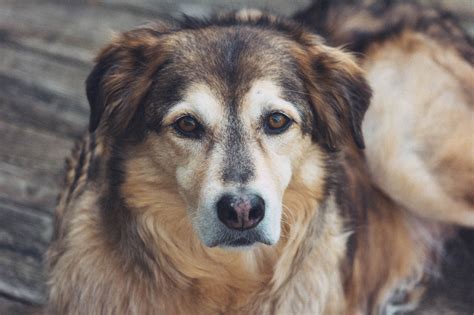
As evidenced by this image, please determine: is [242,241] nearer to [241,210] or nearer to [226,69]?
[241,210]

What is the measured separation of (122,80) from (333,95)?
0.77 m

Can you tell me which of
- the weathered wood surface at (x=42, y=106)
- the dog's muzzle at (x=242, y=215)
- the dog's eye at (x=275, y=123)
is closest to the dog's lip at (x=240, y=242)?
the dog's muzzle at (x=242, y=215)

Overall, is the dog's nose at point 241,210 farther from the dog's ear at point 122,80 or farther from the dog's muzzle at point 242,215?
the dog's ear at point 122,80

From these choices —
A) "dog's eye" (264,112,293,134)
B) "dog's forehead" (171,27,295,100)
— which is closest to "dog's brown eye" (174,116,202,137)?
"dog's forehead" (171,27,295,100)

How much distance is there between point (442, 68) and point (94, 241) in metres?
1.77

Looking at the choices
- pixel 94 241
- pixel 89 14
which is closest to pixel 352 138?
pixel 94 241

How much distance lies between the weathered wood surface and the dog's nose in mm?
1321

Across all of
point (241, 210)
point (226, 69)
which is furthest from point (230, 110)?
point (241, 210)

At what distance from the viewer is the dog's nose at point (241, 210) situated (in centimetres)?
266

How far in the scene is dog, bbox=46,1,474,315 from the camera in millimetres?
2805

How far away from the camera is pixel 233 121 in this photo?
2.81 metres

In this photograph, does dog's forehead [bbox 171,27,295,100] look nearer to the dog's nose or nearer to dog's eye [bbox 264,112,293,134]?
dog's eye [bbox 264,112,293,134]

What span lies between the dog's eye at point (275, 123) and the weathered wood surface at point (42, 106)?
1438 millimetres

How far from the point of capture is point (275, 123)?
285 cm
